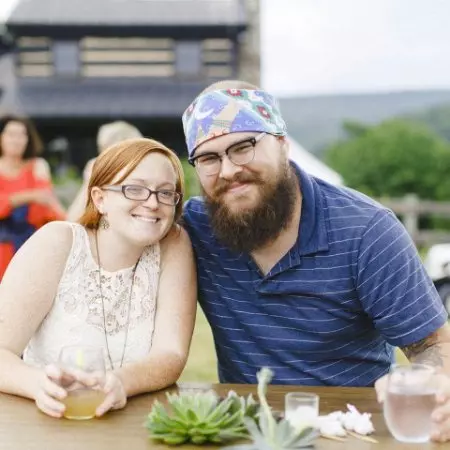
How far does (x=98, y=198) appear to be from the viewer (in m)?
2.23

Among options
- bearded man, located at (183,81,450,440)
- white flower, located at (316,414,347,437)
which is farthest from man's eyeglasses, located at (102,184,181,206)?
white flower, located at (316,414,347,437)

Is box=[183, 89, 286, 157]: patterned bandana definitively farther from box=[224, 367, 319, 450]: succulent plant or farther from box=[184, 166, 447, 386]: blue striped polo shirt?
box=[224, 367, 319, 450]: succulent plant

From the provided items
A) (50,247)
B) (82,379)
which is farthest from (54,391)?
(50,247)

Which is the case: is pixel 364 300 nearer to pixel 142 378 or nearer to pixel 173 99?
pixel 142 378

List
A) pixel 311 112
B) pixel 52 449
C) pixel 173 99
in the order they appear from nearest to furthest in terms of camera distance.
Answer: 1. pixel 52 449
2. pixel 311 112
3. pixel 173 99

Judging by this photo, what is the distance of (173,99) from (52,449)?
1717 cm

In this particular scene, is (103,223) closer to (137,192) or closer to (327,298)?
(137,192)

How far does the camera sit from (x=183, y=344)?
6.98ft

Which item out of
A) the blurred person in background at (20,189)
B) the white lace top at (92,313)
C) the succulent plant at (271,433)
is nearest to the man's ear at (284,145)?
the white lace top at (92,313)

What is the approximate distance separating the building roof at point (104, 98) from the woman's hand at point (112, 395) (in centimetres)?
1639

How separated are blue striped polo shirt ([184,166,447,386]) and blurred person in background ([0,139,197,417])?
15cm

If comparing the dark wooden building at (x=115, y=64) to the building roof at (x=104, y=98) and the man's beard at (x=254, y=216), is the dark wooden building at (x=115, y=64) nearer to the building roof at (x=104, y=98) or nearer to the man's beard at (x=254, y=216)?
the building roof at (x=104, y=98)

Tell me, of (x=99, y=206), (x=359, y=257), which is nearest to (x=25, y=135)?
(x=99, y=206)

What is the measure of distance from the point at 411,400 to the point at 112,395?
66cm
